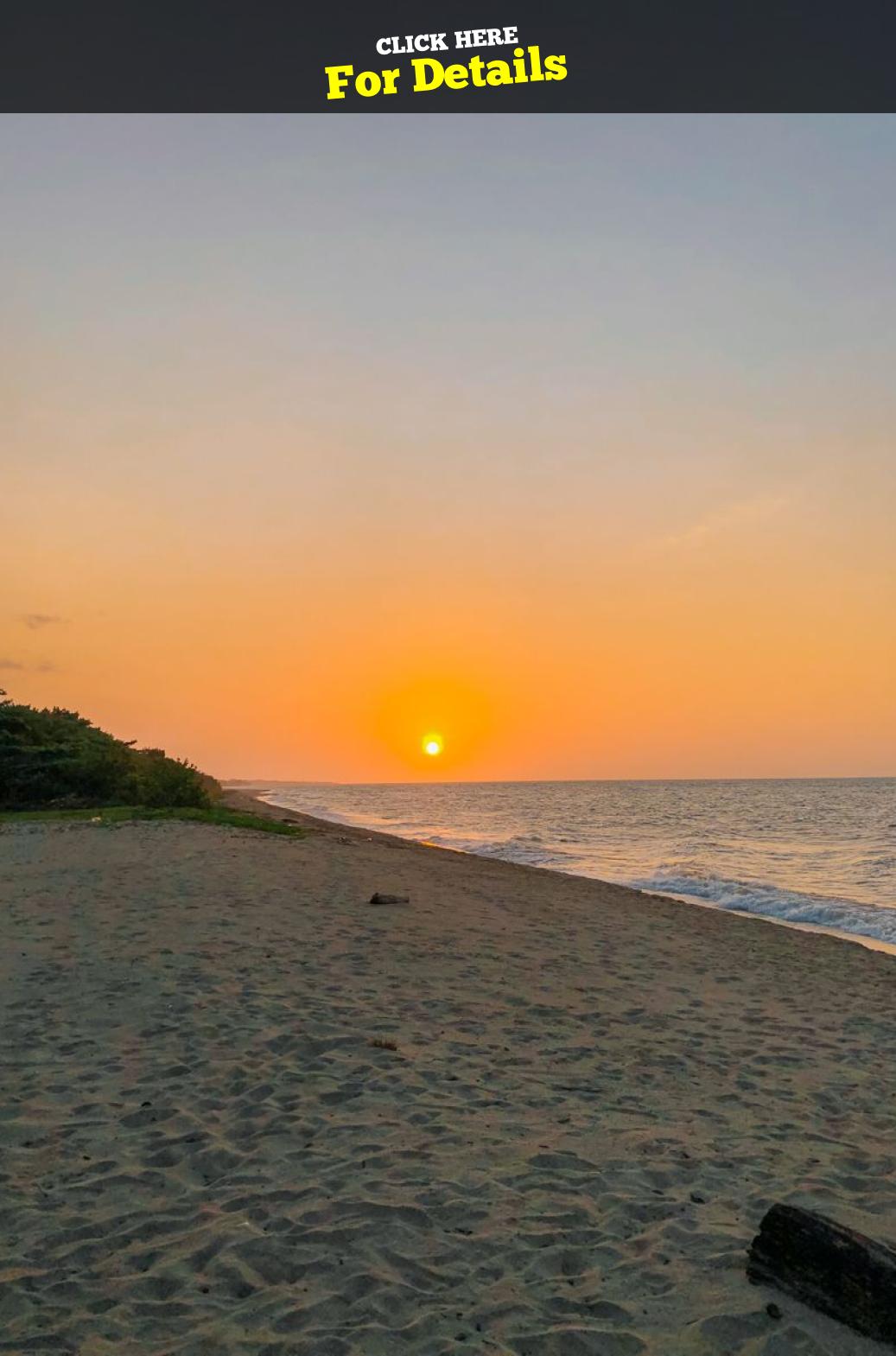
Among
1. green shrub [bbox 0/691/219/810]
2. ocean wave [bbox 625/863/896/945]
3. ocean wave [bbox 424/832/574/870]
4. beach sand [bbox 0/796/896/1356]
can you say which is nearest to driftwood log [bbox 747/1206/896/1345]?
beach sand [bbox 0/796/896/1356]

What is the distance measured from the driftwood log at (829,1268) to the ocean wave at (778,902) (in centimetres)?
1787

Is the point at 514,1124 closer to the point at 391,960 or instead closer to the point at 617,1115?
the point at 617,1115

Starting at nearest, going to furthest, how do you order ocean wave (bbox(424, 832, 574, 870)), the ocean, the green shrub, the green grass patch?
1. the ocean
2. the green grass patch
3. ocean wave (bbox(424, 832, 574, 870))
4. the green shrub

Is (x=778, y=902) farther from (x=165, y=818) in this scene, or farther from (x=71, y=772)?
(x=71, y=772)

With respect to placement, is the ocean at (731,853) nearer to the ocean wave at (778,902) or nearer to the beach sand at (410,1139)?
the ocean wave at (778,902)

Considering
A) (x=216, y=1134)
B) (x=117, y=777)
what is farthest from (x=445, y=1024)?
(x=117, y=777)

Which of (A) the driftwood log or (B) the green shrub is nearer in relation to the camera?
(A) the driftwood log

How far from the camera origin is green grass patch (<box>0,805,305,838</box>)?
33.5m

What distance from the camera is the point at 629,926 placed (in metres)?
18.6

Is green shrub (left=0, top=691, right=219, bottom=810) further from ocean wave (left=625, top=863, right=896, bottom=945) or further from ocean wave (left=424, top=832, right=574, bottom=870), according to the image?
ocean wave (left=625, top=863, right=896, bottom=945)

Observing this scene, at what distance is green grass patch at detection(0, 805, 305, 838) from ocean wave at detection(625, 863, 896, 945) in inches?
530

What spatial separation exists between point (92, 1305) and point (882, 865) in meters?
38.4

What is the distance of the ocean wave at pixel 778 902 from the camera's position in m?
22.5

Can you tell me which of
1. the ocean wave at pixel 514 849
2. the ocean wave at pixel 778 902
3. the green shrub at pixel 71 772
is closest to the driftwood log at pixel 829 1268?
the ocean wave at pixel 778 902
